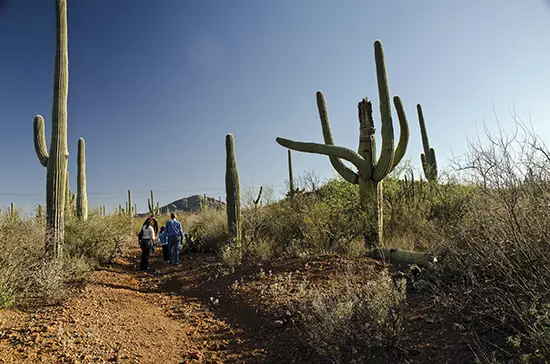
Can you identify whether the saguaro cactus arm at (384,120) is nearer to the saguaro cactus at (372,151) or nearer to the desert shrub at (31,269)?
the saguaro cactus at (372,151)

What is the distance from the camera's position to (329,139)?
1243 centimetres

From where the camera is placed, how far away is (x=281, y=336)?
4.80 m

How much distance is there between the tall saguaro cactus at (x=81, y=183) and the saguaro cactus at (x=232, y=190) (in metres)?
6.39

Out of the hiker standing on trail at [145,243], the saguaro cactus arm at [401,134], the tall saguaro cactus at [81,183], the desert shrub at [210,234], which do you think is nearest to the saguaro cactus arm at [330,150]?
the saguaro cactus arm at [401,134]

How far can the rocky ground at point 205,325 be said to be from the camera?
3.90m

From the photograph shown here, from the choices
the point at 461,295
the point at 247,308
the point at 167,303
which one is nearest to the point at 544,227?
the point at 461,295

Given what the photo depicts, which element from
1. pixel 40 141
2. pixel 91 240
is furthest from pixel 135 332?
pixel 40 141

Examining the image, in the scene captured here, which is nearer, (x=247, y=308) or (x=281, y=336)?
(x=281, y=336)

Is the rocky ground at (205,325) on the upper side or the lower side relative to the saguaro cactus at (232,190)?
lower

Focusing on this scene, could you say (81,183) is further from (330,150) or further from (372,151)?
(372,151)

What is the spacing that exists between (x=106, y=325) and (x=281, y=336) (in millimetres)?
2591

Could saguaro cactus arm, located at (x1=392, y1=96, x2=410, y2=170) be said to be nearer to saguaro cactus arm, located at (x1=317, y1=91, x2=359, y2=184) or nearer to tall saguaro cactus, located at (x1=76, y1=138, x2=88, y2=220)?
saguaro cactus arm, located at (x1=317, y1=91, x2=359, y2=184)

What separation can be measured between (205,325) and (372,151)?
6.91m

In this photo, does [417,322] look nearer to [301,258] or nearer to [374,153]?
[301,258]
